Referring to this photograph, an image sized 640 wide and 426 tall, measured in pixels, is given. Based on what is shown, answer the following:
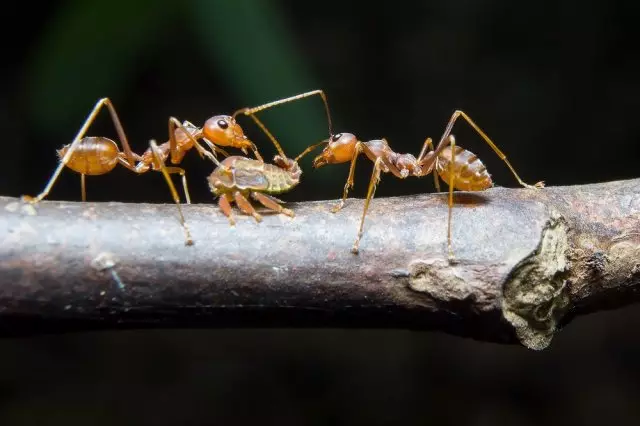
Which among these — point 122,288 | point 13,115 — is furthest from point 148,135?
point 122,288

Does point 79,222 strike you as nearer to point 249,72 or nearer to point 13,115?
point 249,72

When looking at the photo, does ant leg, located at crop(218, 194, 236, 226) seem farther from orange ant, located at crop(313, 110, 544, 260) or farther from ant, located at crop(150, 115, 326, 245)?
orange ant, located at crop(313, 110, 544, 260)

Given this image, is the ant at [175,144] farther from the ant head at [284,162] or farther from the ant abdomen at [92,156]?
the ant head at [284,162]

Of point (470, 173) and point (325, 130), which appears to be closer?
point (470, 173)

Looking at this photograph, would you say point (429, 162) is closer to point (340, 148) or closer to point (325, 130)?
point (340, 148)

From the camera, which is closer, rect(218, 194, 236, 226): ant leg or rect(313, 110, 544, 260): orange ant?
rect(218, 194, 236, 226): ant leg

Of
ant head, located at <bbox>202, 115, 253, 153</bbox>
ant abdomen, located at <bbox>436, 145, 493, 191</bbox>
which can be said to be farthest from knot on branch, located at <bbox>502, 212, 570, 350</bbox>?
ant head, located at <bbox>202, 115, 253, 153</bbox>

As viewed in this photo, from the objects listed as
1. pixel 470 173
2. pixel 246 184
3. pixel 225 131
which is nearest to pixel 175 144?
pixel 225 131

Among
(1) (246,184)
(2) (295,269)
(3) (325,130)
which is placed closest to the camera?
(2) (295,269)
